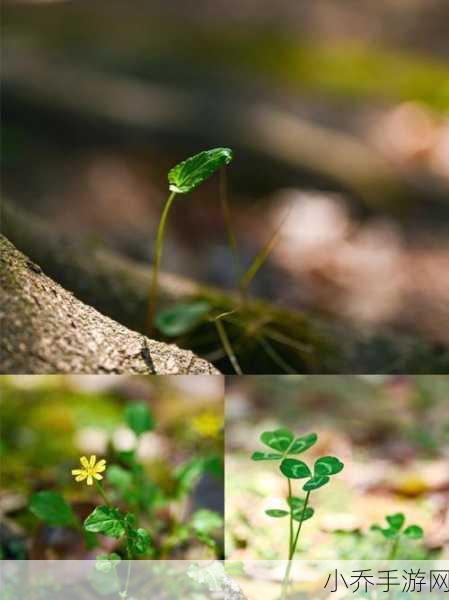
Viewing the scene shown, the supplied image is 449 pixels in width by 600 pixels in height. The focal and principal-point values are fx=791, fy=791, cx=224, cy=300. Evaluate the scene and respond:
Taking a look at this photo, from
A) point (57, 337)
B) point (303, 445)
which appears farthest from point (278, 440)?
point (57, 337)

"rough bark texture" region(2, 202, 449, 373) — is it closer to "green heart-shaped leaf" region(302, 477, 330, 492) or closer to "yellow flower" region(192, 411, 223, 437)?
"yellow flower" region(192, 411, 223, 437)

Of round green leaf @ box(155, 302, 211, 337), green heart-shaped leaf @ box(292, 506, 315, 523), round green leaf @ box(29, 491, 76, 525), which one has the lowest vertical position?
round green leaf @ box(29, 491, 76, 525)

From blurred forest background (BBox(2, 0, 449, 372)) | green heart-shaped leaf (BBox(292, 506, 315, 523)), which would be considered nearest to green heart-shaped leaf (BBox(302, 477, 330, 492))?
green heart-shaped leaf (BBox(292, 506, 315, 523))

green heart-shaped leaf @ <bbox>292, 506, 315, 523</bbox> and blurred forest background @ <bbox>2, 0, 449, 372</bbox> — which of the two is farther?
blurred forest background @ <bbox>2, 0, 449, 372</bbox>

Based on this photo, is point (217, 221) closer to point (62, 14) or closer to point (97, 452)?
point (97, 452)

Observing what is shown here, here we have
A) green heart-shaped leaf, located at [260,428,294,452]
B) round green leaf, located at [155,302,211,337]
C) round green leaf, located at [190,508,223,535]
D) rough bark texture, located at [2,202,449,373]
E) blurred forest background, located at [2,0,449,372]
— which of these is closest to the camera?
green heart-shaped leaf, located at [260,428,294,452]

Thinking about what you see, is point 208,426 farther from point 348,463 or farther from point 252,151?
point 252,151
